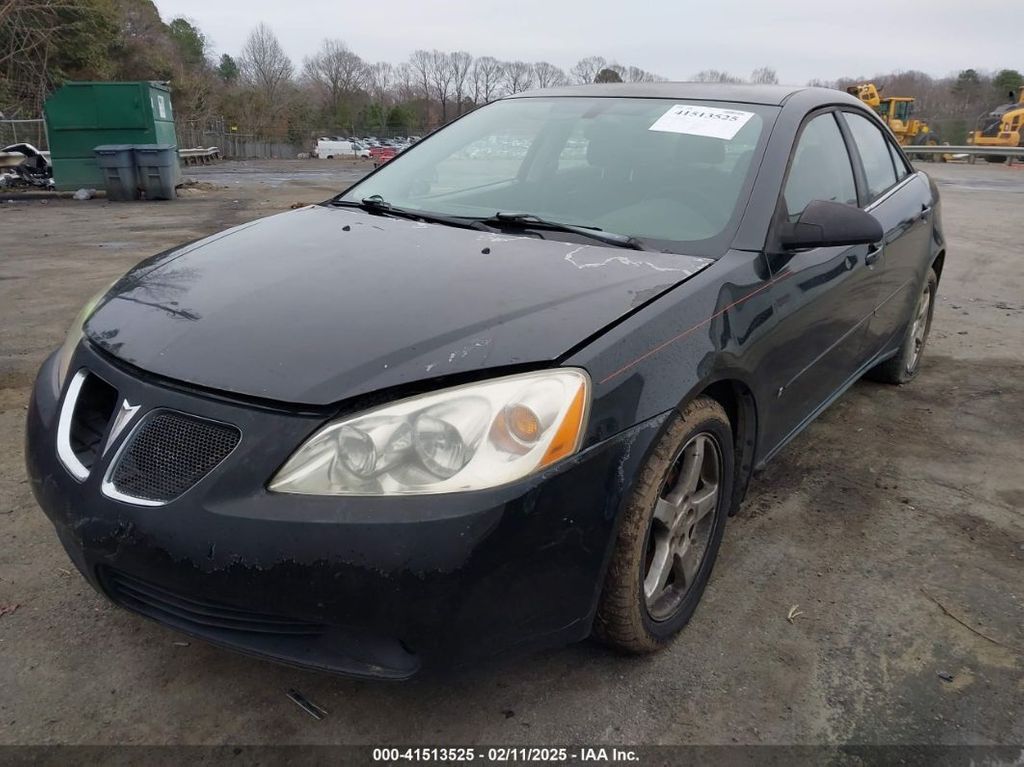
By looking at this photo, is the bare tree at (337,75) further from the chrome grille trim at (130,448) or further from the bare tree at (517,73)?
the chrome grille trim at (130,448)

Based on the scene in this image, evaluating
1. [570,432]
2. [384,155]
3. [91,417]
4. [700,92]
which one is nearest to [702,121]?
[700,92]

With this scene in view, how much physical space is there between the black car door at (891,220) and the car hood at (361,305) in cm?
165

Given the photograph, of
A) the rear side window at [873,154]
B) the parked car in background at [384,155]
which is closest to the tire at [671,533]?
the rear side window at [873,154]

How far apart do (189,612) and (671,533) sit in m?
1.23

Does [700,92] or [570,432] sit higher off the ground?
[700,92]

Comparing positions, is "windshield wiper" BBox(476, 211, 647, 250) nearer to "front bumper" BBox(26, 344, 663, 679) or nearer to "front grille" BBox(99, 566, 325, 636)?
"front bumper" BBox(26, 344, 663, 679)

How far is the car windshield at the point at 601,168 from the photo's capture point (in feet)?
8.64

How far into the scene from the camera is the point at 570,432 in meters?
1.72

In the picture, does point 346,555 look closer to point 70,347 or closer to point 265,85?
point 70,347

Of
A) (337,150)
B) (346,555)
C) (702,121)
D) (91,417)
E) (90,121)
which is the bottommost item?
(337,150)

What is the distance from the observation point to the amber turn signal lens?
5.57 ft

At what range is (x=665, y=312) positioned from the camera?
6.63 ft

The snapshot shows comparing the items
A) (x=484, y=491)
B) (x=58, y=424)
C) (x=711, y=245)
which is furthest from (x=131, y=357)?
(x=711, y=245)

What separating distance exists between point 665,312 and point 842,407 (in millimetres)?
2628
